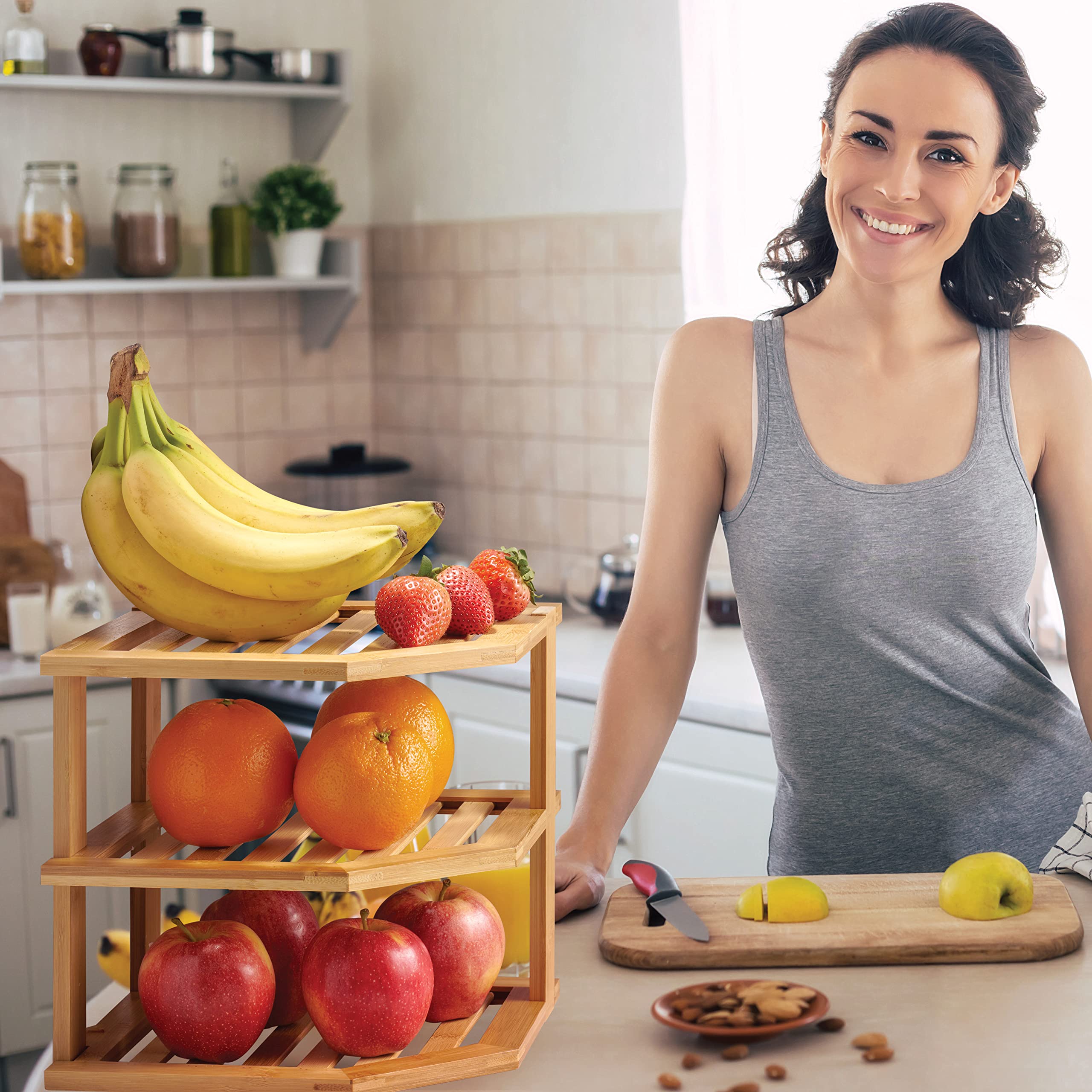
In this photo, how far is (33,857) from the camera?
3.03 meters

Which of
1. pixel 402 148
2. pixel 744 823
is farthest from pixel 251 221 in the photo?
pixel 744 823

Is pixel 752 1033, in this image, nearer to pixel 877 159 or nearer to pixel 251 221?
pixel 877 159

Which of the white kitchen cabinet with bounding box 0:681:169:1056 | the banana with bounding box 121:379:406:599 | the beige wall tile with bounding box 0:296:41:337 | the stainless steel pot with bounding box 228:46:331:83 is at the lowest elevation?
the white kitchen cabinet with bounding box 0:681:169:1056

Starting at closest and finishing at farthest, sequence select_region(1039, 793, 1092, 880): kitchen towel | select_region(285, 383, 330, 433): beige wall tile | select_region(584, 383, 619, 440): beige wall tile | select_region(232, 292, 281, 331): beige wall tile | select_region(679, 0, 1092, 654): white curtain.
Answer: select_region(1039, 793, 1092, 880): kitchen towel, select_region(679, 0, 1092, 654): white curtain, select_region(584, 383, 619, 440): beige wall tile, select_region(232, 292, 281, 331): beige wall tile, select_region(285, 383, 330, 433): beige wall tile

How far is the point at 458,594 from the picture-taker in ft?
3.08

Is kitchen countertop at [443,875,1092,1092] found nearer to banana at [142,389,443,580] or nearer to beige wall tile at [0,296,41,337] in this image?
banana at [142,389,443,580]

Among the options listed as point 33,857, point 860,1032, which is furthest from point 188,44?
point 860,1032

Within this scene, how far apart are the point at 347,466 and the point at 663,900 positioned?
2580 mm

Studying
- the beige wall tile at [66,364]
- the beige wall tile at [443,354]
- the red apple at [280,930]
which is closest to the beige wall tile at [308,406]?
the beige wall tile at [443,354]

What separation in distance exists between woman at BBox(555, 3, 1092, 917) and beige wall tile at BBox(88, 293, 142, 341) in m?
2.41

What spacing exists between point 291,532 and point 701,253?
7.40 ft

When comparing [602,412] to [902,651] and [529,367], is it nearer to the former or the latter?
[529,367]

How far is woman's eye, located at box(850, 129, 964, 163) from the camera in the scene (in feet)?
4.52

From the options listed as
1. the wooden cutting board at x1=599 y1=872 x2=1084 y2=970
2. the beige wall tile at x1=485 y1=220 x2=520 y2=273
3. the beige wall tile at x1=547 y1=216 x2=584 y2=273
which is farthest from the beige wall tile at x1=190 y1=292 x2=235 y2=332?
the wooden cutting board at x1=599 y1=872 x2=1084 y2=970
